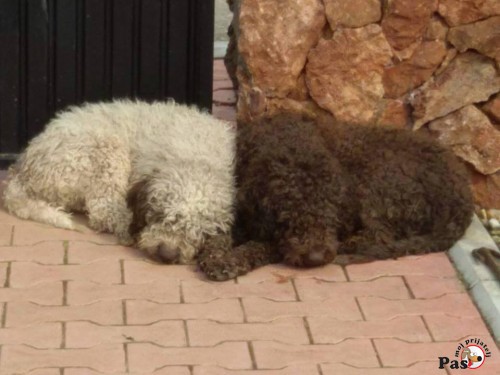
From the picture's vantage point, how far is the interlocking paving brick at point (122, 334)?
5.53 metres

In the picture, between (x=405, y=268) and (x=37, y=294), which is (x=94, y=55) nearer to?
(x=37, y=294)

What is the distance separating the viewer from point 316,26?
708cm

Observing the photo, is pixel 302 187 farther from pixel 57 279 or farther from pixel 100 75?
pixel 100 75

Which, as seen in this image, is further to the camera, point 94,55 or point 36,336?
point 94,55

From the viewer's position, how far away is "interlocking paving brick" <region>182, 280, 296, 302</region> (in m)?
6.07

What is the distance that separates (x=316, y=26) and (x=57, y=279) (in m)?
2.17

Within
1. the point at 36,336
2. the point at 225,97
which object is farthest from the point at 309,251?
the point at 225,97

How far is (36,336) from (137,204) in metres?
1.19

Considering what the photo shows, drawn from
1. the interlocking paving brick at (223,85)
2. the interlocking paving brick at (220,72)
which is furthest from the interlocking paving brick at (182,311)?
the interlocking paving brick at (220,72)

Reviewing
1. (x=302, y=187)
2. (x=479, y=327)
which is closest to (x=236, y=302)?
(x=302, y=187)

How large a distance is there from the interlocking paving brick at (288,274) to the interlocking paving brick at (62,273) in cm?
68

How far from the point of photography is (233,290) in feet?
20.2

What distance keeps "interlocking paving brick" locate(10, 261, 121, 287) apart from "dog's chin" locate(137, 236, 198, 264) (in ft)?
0.65

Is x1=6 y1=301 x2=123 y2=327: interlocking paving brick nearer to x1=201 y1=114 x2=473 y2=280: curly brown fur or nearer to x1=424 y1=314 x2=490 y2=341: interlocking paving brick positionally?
x1=201 y1=114 x2=473 y2=280: curly brown fur
